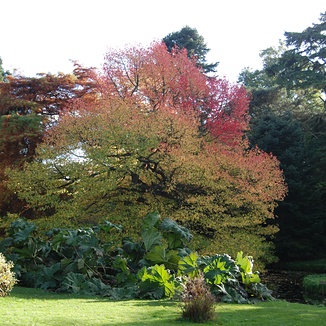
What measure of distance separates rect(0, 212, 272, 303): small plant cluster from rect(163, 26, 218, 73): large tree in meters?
27.8

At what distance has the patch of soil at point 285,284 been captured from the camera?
15844mm

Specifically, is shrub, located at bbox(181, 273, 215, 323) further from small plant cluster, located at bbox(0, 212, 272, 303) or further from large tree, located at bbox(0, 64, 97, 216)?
large tree, located at bbox(0, 64, 97, 216)

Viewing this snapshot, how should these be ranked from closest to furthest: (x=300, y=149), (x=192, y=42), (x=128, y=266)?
1. (x=128, y=266)
2. (x=300, y=149)
3. (x=192, y=42)

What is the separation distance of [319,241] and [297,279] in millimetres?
6278

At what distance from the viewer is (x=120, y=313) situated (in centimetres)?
765

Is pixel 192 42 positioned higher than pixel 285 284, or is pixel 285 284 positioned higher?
pixel 192 42

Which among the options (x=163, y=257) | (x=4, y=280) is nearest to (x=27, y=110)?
(x=163, y=257)

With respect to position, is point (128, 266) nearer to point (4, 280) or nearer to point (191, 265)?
point (191, 265)

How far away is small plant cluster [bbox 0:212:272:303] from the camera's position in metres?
9.86

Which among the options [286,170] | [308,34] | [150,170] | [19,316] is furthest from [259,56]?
[19,316]

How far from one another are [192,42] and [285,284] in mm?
25513

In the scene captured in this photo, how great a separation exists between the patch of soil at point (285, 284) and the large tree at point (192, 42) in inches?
841

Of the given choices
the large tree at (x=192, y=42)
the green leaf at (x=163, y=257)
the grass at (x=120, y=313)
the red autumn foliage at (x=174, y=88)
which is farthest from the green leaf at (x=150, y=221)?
the large tree at (x=192, y=42)

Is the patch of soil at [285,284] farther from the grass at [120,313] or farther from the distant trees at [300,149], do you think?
the grass at [120,313]
